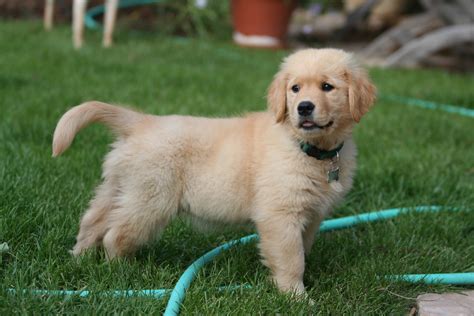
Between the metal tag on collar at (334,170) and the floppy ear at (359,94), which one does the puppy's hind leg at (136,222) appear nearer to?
the metal tag on collar at (334,170)

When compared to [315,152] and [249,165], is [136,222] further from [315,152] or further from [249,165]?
[315,152]

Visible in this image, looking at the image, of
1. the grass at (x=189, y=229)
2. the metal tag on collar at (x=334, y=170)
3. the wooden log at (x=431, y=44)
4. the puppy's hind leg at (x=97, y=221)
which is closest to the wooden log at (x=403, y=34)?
the wooden log at (x=431, y=44)

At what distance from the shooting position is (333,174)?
256cm

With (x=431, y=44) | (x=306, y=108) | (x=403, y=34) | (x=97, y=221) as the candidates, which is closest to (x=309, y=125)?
(x=306, y=108)

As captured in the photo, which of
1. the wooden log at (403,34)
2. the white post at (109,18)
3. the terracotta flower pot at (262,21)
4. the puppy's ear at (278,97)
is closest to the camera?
the puppy's ear at (278,97)

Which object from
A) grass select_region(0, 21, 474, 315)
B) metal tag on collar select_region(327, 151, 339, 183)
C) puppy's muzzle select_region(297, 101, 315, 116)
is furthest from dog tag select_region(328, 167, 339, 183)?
grass select_region(0, 21, 474, 315)

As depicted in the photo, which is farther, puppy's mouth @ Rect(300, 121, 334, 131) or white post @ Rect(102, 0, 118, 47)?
white post @ Rect(102, 0, 118, 47)

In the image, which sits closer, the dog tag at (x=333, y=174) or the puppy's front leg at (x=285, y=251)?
the puppy's front leg at (x=285, y=251)

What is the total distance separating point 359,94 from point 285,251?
72 cm

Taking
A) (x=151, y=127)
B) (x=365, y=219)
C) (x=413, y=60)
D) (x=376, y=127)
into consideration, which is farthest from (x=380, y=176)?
(x=413, y=60)

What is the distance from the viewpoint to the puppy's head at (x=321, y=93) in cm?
248

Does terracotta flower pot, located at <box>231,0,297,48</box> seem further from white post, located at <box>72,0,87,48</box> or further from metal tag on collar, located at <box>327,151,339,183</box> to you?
metal tag on collar, located at <box>327,151,339,183</box>

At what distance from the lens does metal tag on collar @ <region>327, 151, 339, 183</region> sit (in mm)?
2555

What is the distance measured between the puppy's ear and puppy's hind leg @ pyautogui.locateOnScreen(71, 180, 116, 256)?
76cm
